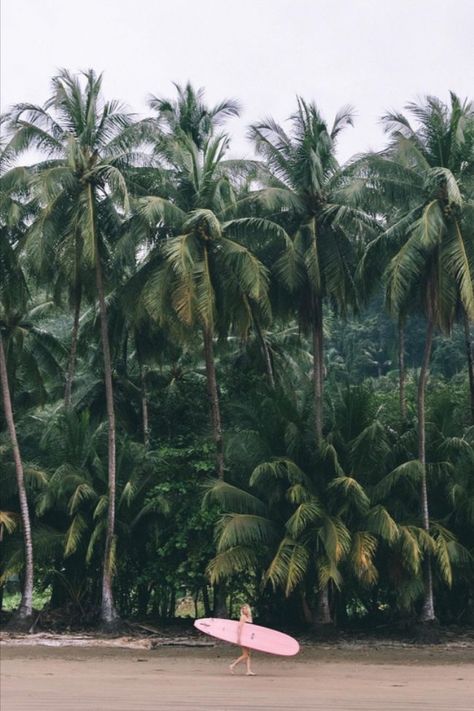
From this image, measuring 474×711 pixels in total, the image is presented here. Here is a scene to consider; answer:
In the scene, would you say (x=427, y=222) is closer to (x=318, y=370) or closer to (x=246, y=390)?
(x=318, y=370)

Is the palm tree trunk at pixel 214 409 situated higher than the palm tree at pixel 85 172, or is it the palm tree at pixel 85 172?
the palm tree at pixel 85 172

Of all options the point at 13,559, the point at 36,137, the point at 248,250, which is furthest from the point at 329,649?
the point at 36,137

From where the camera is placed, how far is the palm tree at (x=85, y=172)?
85.7 feet

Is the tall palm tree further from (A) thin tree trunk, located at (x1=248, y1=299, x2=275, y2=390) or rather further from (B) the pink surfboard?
(A) thin tree trunk, located at (x1=248, y1=299, x2=275, y2=390)

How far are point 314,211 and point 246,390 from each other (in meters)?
5.25

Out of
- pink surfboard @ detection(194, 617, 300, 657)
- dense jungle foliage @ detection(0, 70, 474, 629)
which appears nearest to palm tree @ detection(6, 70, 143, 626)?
dense jungle foliage @ detection(0, 70, 474, 629)

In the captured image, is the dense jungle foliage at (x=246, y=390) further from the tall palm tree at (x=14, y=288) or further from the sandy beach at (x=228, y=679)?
the sandy beach at (x=228, y=679)

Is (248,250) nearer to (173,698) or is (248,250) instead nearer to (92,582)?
(92,582)

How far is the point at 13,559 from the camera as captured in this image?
1030 inches

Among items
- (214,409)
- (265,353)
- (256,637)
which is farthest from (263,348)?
(256,637)

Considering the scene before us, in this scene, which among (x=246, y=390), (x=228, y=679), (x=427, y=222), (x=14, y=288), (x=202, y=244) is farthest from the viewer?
(x=246, y=390)

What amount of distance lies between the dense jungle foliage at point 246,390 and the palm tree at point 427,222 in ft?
0.18

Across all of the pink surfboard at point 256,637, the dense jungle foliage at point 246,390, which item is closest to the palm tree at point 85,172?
the dense jungle foliage at point 246,390

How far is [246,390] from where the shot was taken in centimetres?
2972
